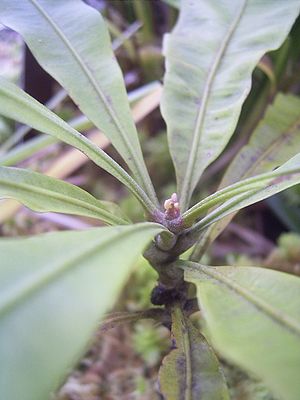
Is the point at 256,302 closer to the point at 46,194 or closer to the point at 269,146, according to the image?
the point at 46,194

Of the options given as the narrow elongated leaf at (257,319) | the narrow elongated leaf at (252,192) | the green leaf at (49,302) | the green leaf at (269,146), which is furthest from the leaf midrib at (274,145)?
the green leaf at (49,302)

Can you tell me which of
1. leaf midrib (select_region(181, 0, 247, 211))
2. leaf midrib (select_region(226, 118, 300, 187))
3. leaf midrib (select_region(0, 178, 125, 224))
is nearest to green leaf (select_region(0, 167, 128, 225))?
leaf midrib (select_region(0, 178, 125, 224))

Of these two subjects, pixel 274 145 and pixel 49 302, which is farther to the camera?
pixel 274 145

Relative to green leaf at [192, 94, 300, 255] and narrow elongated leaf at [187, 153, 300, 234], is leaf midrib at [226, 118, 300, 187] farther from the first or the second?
narrow elongated leaf at [187, 153, 300, 234]

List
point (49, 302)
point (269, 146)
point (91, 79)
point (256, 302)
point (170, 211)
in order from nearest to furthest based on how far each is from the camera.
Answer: point (49, 302) → point (256, 302) → point (170, 211) → point (91, 79) → point (269, 146)

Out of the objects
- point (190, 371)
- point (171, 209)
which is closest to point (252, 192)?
point (171, 209)

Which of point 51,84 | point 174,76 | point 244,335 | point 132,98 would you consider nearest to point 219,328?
point 244,335

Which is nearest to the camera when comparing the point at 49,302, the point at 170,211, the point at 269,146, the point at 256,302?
the point at 49,302

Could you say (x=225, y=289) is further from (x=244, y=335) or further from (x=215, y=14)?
(x=215, y=14)
